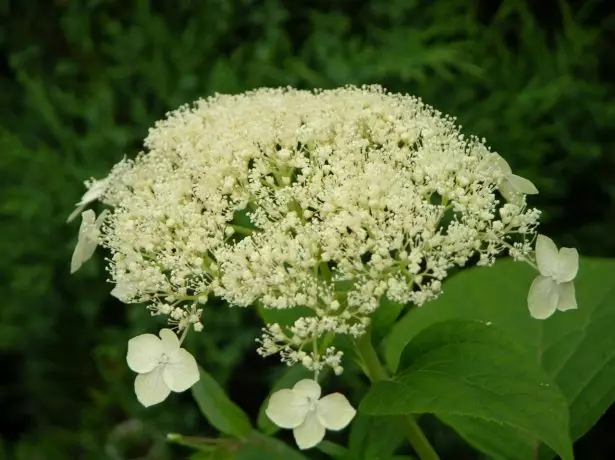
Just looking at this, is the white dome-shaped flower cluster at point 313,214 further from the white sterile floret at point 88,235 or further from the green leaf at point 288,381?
the green leaf at point 288,381

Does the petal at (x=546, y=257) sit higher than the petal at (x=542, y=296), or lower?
higher

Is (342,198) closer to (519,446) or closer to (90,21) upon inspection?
(519,446)

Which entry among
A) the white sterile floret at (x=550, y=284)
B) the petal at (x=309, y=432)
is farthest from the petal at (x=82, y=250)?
the white sterile floret at (x=550, y=284)

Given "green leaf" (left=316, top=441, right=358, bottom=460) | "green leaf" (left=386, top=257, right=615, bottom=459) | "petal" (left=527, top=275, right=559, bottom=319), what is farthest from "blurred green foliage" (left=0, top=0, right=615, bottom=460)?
"petal" (left=527, top=275, right=559, bottom=319)

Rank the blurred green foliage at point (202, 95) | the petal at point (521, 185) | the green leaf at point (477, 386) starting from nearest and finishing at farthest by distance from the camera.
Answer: the green leaf at point (477, 386), the petal at point (521, 185), the blurred green foliage at point (202, 95)

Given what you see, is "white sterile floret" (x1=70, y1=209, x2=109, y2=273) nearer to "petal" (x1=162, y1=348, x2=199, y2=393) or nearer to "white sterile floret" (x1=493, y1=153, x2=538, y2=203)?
"petal" (x1=162, y1=348, x2=199, y2=393)

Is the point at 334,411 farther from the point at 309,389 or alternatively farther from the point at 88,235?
the point at 88,235
